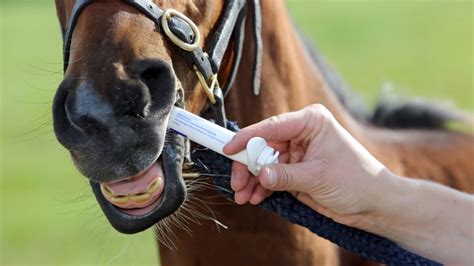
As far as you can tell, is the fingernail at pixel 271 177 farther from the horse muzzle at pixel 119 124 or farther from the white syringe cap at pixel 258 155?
the horse muzzle at pixel 119 124

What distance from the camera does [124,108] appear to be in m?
2.02

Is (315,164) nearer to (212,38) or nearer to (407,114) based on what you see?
(212,38)

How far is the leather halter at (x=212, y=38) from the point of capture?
2.25 meters

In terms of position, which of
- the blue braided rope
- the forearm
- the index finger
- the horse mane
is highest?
the index finger

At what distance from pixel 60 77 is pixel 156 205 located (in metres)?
2.32

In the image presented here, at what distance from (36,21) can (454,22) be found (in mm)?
7729

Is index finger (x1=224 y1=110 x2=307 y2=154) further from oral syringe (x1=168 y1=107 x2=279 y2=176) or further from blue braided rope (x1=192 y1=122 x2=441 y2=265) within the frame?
blue braided rope (x1=192 y1=122 x2=441 y2=265)

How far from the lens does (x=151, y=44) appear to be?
2176 millimetres

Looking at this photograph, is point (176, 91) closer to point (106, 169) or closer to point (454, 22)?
point (106, 169)

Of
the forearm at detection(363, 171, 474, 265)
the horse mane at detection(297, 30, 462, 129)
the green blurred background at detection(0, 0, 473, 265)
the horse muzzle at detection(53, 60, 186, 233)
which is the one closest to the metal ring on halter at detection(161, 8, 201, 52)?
the horse muzzle at detection(53, 60, 186, 233)

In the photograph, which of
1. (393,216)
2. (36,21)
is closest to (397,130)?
(393,216)

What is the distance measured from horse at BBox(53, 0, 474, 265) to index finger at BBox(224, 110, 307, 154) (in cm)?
15

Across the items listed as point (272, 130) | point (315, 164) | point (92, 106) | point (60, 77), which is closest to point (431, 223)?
point (315, 164)

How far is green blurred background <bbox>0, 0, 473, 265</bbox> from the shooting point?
6855mm
